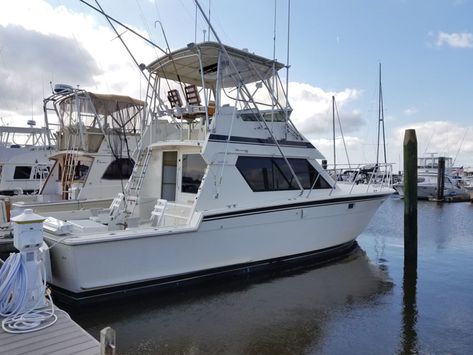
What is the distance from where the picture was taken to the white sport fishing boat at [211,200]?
616cm

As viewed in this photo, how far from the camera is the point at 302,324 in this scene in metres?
5.74

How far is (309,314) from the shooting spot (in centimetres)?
611

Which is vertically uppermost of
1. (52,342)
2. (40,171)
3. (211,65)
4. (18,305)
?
(211,65)

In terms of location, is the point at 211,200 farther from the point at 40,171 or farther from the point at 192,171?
the point at 40,171

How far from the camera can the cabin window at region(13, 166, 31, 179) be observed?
1798cm

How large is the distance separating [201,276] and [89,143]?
772cm

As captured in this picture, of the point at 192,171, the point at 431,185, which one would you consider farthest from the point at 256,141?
the point at 431,185

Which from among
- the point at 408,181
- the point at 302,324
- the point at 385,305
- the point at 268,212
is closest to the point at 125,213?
the point at 268,212

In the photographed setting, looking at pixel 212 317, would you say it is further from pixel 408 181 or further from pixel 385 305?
pixel 408 181

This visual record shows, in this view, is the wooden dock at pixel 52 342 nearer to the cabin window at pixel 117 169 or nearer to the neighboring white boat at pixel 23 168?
the cabin window at pixel 117 169

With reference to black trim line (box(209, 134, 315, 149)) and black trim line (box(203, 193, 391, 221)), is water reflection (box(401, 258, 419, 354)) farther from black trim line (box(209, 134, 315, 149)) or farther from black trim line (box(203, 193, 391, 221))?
black trim line (box(209, 134, 315, 149))

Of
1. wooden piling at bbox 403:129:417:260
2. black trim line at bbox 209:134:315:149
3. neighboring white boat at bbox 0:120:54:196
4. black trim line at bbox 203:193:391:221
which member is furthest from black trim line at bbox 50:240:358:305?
neighboring white boat at bbox 0:120:54:196

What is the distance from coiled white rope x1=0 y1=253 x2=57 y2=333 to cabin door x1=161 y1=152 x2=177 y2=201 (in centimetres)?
432

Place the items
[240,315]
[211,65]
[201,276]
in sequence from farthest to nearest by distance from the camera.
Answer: [211,65], [201,276], [240,315]
